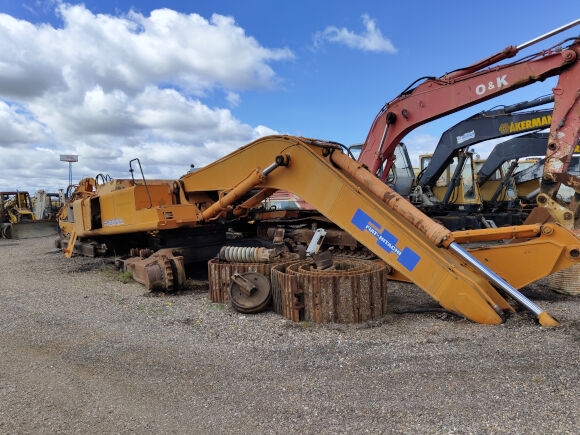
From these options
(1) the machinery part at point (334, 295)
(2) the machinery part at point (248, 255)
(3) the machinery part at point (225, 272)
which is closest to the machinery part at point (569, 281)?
(1) the machinery part at point (334, 295)

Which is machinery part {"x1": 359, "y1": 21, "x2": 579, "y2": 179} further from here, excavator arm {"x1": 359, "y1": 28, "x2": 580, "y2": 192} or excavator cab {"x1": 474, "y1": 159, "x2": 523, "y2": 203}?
excavator cab {"x1": 474, "y1": 159, "x2": 523, "y2": 203}

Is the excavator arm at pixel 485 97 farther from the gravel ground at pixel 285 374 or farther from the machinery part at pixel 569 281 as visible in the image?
the gravel ground at pixel 285 374

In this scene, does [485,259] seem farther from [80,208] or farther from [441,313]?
[80,208]

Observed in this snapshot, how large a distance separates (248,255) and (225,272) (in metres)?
0.42

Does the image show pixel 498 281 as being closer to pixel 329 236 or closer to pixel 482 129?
pixel 329 236

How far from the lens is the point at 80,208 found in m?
9.29

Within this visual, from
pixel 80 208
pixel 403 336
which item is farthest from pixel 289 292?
pixel 80 208

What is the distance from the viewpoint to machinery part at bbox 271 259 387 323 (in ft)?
15.3

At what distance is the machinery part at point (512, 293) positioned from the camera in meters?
4.09

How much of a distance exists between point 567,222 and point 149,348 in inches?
209

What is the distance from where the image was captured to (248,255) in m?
6.12

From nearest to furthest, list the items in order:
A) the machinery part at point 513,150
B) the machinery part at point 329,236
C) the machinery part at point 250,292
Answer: the machinery part at point 250,292 < the machinery part at point 329,236 < the machinery part at point 513,150

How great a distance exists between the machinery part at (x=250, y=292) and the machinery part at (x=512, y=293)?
216cm

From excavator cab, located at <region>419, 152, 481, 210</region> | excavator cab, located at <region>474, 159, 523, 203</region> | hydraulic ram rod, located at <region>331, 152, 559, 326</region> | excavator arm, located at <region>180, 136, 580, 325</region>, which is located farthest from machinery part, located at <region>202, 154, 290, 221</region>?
excavator cab, located at <region>474, 159, 523, 203</region>
